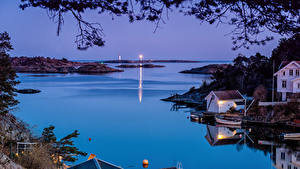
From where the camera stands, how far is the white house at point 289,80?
2614cm

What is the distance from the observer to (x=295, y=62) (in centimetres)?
2570

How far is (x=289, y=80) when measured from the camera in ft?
88.2

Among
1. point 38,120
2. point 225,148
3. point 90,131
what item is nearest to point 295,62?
point 225,148

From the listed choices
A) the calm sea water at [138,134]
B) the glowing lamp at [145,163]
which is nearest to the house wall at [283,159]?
the calm sea water at [138,134]

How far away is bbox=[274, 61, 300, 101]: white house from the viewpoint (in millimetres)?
26141

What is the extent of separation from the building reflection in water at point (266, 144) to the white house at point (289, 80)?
22.1 ft

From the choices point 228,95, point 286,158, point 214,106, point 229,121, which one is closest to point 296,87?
point 228,95

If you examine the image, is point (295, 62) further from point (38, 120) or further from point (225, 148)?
point (38, 120)

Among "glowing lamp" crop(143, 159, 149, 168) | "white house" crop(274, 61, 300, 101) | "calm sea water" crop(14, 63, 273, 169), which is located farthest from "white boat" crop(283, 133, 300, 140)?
"glowing lamp" crop(143, 159, 149, 168)

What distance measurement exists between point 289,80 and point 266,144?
31.3 ft

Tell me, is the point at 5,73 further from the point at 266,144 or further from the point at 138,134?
the point at 266,144

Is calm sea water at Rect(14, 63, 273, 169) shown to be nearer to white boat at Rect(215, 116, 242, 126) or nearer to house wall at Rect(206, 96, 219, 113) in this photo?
white boat at Rect(215, 116, 242, 126)

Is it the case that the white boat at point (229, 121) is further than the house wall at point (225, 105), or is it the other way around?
the house wall at point (225, 105)

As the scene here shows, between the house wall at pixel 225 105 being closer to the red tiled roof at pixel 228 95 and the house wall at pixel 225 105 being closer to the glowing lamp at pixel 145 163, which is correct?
the red tiled roof at pixel 228 95
